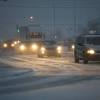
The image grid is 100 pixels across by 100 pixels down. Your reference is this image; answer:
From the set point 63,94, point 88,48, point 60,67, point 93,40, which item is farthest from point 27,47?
point 63,94

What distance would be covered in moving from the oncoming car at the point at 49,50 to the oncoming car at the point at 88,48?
31.8ft

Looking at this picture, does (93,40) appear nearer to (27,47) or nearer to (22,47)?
(22,47)

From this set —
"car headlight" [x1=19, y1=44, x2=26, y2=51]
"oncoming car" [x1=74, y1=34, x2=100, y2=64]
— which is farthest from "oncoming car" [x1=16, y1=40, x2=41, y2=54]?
"oncoming car" [x1=74, y1=34, x2=100, y2=64]

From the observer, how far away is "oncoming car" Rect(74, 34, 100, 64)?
33.7m

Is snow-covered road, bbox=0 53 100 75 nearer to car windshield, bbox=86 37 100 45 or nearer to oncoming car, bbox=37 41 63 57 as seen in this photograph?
car windshield, bbox=86 37 100 45

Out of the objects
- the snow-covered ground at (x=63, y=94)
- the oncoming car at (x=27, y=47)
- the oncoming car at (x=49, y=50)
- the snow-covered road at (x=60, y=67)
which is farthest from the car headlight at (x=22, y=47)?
the snow-covered ground at (x=63, y=94)

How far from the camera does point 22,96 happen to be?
15680mm

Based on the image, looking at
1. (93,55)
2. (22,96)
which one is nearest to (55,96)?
(22,96)

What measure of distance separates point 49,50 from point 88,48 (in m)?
12.7

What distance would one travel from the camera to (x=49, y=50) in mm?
46375

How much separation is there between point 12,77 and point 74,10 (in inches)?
3661

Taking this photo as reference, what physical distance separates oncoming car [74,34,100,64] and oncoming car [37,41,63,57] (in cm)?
971

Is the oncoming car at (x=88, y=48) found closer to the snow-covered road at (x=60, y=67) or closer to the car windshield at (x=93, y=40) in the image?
the car windshield at (x=93, y=40)

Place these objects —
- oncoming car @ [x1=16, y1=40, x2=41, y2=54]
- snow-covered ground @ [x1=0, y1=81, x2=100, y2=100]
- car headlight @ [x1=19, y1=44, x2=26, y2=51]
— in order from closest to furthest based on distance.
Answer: snow-covered ground @ [x1=0, y1=81, x2=100, y2=100]
oncoming car @ [x1=16, y1=40, x2=41, y2=54]
car headlight @ [x1=19, y1=44, x2=26, y2=51]
